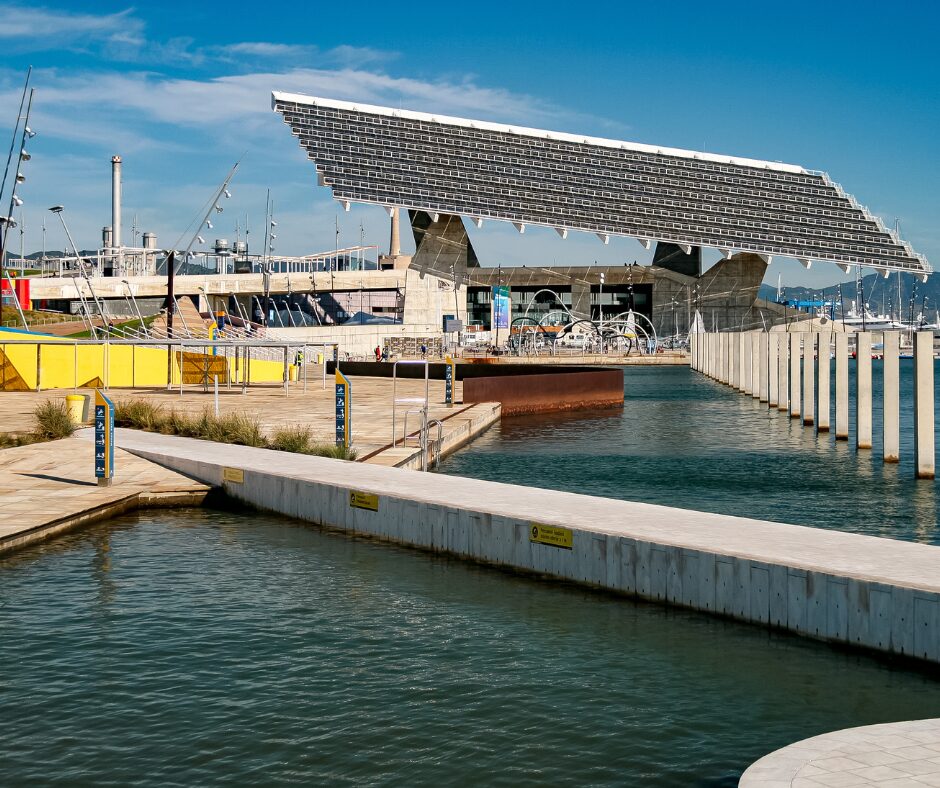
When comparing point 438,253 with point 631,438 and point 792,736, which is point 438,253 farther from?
point 792,736

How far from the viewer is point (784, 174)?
112938 millimetres

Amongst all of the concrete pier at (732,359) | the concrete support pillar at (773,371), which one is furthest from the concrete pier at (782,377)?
the concrete pier at (732,359)

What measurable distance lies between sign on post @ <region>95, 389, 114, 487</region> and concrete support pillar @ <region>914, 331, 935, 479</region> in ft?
53.9

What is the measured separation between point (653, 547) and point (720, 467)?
15234 millimetres

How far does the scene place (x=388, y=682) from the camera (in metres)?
10.1

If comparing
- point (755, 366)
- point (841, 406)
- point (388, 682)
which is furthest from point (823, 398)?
point (388, 682)

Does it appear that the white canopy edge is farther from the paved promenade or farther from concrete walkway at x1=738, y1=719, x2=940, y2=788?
concrete walkway at x1=738, y1=719, x2=940, y2=788

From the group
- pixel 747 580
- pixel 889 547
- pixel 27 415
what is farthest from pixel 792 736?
pixel 27 415

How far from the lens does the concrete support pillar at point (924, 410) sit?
956 inches

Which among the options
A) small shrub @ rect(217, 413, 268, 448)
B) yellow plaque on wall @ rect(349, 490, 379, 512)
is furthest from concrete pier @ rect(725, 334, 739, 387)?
yellow plaque on wall @ rect(349, 490, 379, 512)

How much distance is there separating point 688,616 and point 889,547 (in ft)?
7.84

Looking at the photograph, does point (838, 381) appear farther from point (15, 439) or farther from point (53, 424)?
point (15, 439)

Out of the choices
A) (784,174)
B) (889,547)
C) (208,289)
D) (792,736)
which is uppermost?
(784,174)

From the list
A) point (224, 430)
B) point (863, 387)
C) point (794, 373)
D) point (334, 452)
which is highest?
point (794, 373)
